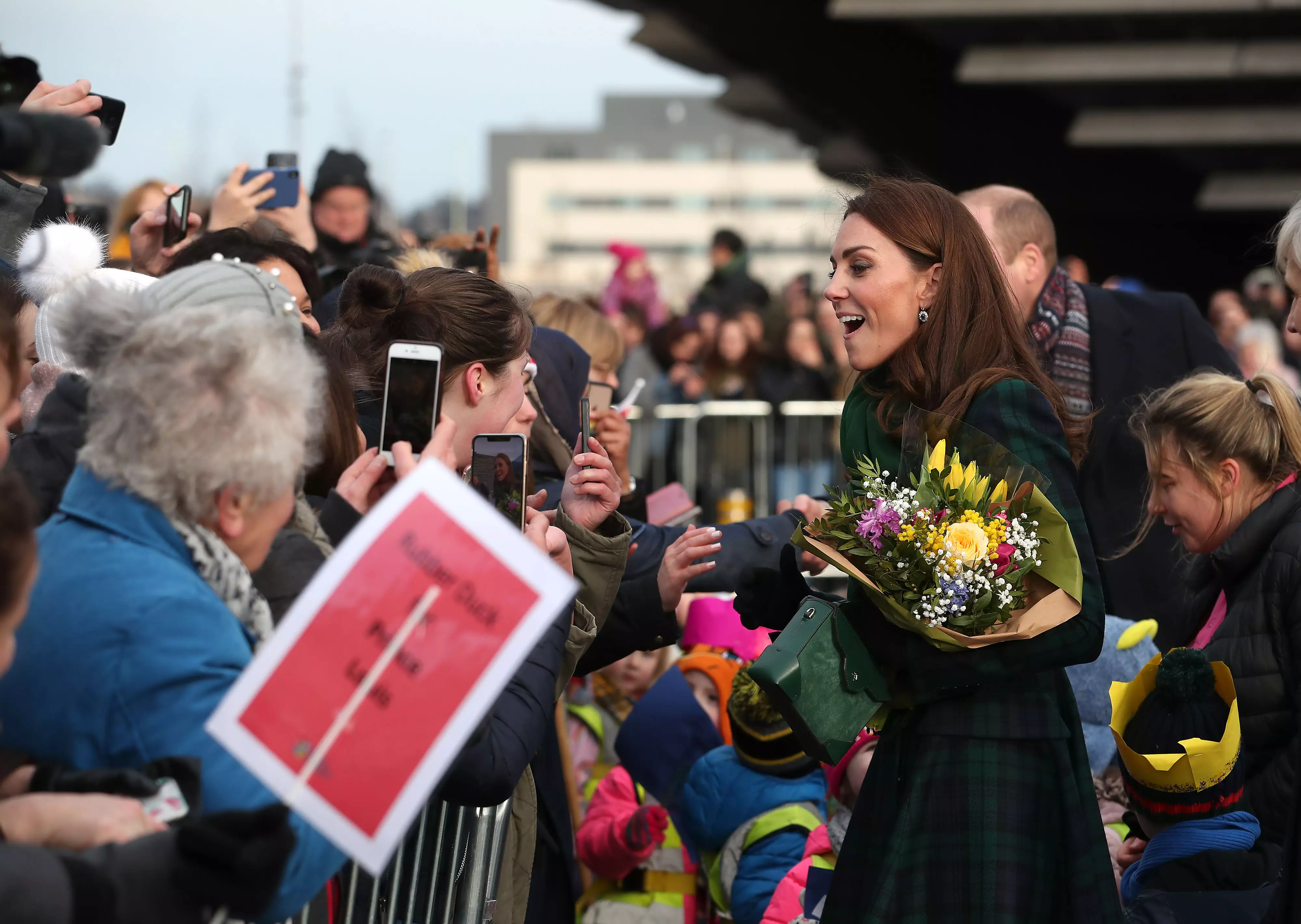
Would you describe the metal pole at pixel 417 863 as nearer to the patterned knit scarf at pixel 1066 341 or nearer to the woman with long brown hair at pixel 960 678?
the woman with long brown hair at pixel 960 678

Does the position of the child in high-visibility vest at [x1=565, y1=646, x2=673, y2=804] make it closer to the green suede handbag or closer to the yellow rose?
the green suede handbag

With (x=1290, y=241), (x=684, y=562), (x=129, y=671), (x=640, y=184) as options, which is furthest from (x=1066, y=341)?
(x=640, y=184)

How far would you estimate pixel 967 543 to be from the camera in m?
2.90

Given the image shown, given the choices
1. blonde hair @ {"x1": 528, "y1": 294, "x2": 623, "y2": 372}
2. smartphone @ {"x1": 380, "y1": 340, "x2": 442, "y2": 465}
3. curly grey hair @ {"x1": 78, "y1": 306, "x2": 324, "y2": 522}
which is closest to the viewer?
curly grey hair @ {"x1": 78, "y1": 306, "x2": 324, "y2": 522}

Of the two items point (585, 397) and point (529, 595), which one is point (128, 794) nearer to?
point (529, 595)

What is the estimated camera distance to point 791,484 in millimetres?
11867

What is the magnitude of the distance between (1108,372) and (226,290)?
3.61 m

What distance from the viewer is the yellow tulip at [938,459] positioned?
2.98 m

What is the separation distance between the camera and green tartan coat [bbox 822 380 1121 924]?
9.80ft

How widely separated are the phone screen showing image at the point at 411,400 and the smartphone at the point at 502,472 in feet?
0.44

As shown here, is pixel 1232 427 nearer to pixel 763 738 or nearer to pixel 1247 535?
pixel 1247 535

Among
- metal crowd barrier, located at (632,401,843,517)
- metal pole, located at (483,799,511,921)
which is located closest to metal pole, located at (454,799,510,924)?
metal pole, located at (483,799,511,921)

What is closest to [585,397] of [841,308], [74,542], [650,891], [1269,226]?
[841,308]

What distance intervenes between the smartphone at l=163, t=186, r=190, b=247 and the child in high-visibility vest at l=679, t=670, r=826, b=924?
223cm
